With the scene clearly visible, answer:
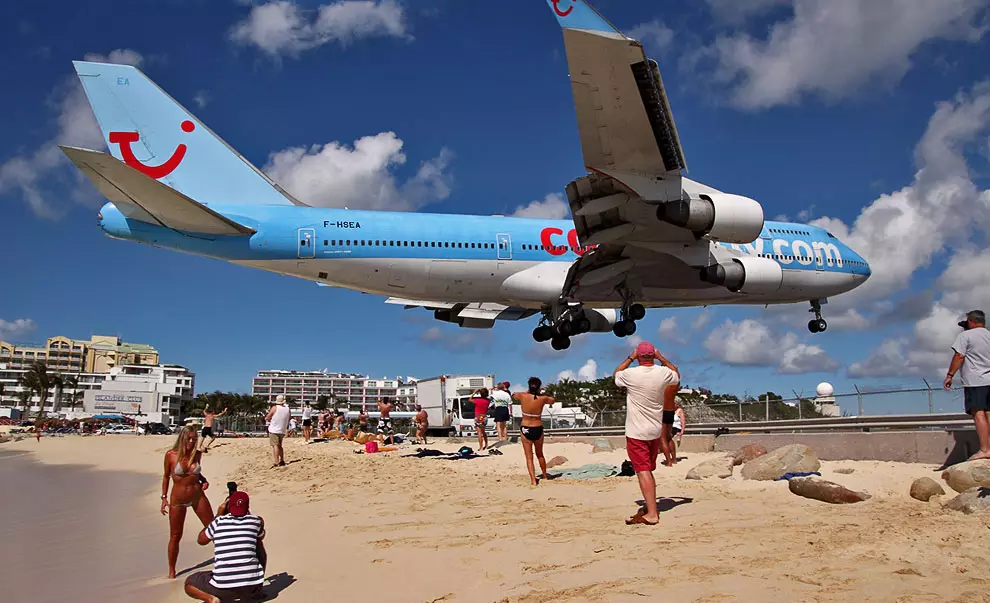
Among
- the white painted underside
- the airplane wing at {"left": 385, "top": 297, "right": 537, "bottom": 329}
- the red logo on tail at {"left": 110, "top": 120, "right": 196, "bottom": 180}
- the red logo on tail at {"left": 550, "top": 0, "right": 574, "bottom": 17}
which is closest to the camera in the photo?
the red logo on tail at {"left": 550, "top": 0, "right": 574, "bottom": 17}

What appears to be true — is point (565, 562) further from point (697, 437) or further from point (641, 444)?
point (697, 437)

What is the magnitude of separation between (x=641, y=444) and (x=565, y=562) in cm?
153

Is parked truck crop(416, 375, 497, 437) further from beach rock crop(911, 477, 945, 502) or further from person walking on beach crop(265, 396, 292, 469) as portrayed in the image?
beach rock crop(911, 477, 945, 502)

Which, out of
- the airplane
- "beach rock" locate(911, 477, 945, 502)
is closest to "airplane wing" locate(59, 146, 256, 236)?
the airplane

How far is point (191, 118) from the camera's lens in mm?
16359

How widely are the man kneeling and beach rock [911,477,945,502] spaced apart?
5632mm

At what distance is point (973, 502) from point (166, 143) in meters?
16.6

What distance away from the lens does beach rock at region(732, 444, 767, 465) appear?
8648 mm

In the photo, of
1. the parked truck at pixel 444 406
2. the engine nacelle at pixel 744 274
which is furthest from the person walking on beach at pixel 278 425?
the parked truck at pixel 444 406

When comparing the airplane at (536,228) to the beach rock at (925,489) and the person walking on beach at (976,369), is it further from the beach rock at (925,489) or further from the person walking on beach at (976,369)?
the beach rock at (925,489)

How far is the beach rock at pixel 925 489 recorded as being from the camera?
20.0 ft

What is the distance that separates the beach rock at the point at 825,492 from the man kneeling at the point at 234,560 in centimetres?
477

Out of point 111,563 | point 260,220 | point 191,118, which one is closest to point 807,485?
point 111,563

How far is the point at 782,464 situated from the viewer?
25.1ft
